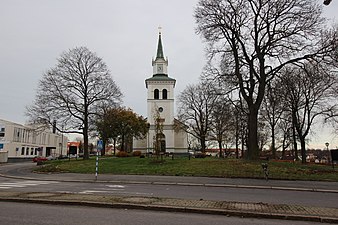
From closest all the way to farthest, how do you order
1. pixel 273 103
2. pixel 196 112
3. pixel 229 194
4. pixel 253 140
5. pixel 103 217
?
pixel 103 217 → pixel 229 194 → pixel 253 140 → pixel 273 103 → pixel 196 112

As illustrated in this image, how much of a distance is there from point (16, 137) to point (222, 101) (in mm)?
53150

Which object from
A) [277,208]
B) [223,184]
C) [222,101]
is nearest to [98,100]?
[222,101]

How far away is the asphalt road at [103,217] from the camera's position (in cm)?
782

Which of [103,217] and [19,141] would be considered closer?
[103,217]

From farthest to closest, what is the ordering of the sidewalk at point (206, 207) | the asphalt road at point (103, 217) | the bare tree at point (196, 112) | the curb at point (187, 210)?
the bare tree at point (196, 112) < the sidewalk at point (206, 207) < the curb at point (187, 210) < the asphalt road at point (103, 217)

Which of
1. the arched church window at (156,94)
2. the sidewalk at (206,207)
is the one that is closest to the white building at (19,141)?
the arched church window at (156,94)

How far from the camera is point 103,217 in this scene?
27.5 feet

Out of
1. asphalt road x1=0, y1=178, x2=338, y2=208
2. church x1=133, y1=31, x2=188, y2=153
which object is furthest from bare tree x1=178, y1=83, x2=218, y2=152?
asphalt road x1=0, y1=178, x2=338, y2=208

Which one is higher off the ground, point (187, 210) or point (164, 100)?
point (164, 100)

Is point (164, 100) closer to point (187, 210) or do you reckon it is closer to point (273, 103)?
point (273, 103)

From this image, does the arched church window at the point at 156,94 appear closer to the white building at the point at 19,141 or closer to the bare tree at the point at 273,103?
the white building at the point at 19,141

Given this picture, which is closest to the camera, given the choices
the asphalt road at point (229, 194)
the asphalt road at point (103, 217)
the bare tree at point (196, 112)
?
the asphalt road at point (103, 217)

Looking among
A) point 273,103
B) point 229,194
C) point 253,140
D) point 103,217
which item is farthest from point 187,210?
point 273,103

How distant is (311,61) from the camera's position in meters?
26.0
